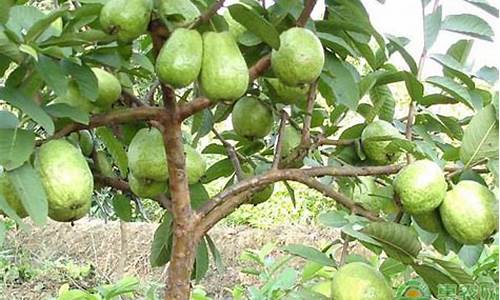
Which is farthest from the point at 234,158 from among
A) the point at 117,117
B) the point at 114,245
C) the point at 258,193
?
the point at 114,245

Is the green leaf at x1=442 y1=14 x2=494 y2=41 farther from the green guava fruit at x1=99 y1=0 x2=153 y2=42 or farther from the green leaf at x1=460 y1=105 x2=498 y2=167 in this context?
the green guava fruit at x1=99 y1=0 x2=153 y2=42

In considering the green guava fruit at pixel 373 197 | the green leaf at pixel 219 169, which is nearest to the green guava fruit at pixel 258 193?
the green leaf at pixel 219 169

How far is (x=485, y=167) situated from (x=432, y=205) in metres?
0.11

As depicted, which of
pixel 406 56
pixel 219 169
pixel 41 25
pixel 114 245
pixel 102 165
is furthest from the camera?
pixel 114 245

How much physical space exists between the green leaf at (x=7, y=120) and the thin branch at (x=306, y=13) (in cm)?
34

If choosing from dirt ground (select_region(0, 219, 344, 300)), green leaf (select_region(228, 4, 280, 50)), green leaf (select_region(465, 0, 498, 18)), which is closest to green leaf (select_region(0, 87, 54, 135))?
green leaf (select_region(228, 4, 280, 50))

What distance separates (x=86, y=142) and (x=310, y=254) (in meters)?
0.38

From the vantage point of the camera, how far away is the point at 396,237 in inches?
31.6

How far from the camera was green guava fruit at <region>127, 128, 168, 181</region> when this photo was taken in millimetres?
Result: 932

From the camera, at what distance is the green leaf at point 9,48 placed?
30.0 inches

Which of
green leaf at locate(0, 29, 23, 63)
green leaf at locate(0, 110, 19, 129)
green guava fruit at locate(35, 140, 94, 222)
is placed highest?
green leaf at locate(0, 29, 23, 63)

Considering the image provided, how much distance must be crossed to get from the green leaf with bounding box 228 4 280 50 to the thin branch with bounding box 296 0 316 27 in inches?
2.4

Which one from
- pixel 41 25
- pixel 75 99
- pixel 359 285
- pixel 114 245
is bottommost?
pixel 114 245

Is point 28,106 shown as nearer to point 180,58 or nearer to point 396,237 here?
point 180,58
